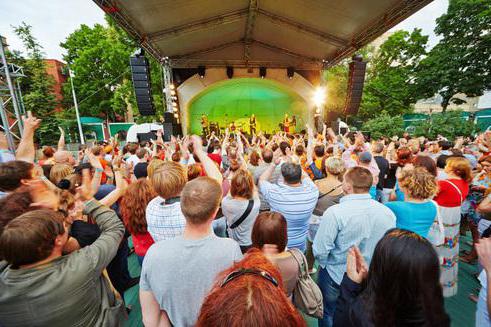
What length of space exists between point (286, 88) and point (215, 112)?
6474mm

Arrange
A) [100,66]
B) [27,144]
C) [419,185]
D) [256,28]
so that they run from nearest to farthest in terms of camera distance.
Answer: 1. [419,185]
2. [27,144]
3. [256,28]
4. [100,66]

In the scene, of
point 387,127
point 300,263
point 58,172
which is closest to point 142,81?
point 58,172

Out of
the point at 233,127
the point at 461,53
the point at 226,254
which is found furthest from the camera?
the point at 233,127

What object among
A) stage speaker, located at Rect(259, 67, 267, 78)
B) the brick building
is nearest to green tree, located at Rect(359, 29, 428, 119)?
stage speaker, located at Rect(259, 67, 267, 78)

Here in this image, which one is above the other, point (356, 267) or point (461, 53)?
point (461, 53)

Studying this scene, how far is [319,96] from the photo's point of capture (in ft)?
44.6

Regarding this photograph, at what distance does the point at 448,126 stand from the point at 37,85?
29.4 m

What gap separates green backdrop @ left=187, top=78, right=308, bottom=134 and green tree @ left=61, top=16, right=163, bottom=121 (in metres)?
4.99

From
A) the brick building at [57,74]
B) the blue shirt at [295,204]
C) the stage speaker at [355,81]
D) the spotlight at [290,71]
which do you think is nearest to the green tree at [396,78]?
the spotlight at [290,71]

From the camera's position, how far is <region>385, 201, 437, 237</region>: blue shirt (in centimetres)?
188

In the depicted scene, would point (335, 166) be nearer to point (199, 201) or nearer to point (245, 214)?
point (245, 214)

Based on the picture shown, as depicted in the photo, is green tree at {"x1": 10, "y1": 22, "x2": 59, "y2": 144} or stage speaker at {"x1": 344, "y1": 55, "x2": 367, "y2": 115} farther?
green tree at {"x1": 10, "y1": 22, "x2": 59, "y2": 144}

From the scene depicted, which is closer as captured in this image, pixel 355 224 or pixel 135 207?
pixel 355 224

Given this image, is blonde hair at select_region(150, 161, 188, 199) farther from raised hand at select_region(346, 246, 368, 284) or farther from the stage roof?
the stage roof
